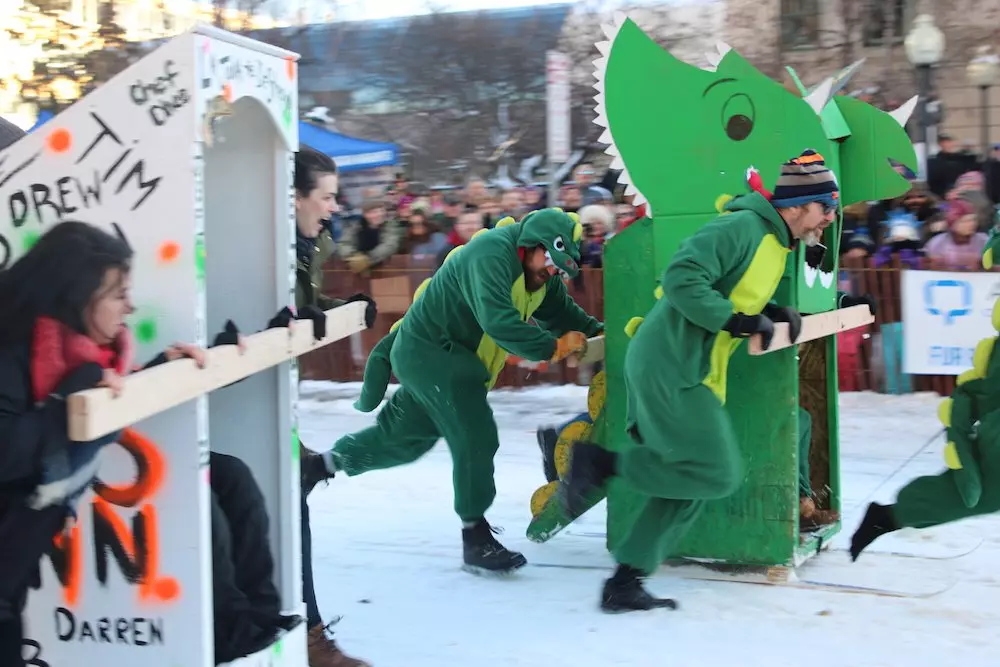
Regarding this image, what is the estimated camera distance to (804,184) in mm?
4176

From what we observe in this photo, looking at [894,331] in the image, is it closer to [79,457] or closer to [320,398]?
[320,398]

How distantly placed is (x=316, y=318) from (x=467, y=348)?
162 centimetres

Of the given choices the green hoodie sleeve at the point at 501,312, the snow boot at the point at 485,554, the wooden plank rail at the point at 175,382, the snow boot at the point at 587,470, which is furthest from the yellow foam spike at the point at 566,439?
the wooden plank rail at the point at 175,382

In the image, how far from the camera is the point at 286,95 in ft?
11.0

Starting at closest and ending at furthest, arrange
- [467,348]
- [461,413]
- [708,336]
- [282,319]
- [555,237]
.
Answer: [282,319], [708,336], [555,237], [461,413], [467,348]

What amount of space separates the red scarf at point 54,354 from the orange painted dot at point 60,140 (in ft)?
1.59

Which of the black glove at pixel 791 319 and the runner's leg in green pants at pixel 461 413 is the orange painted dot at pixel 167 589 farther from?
the black glove at pixel 791 319

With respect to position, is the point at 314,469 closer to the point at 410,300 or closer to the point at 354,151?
the point at 410,300

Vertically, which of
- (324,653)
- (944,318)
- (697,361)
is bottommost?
(324,653)

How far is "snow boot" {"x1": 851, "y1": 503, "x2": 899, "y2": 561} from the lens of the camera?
4.66 m

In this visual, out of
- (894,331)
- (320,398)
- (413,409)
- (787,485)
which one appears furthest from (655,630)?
(320,398)

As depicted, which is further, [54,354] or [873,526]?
[873,526]

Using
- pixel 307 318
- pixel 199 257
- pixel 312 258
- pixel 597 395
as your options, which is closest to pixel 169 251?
pixel 199 257

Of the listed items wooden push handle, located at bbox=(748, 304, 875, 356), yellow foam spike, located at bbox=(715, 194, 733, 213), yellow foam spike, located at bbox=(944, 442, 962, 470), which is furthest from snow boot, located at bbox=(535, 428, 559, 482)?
yellow foam spike, located at bbox=(944, 442, 962, 470)
